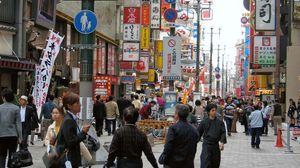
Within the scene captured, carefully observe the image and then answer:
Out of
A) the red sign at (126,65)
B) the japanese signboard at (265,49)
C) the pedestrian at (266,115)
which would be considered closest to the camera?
the pedestrian at (266,115)

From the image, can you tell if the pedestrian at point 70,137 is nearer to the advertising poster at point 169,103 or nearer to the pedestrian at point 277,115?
the advertising poster at point 169,103

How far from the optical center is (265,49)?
121ft

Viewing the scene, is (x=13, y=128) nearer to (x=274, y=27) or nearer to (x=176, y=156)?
(x=176, y=156)

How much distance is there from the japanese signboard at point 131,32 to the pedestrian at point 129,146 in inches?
1207

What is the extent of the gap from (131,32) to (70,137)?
31339 millimetres

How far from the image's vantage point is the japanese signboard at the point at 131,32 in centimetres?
3853

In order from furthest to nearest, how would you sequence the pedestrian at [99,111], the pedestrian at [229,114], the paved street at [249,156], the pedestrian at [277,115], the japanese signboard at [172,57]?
1. the pedestrian at [277,115]
2. the pedestrian at [229,114]
3. the japanese signboard at [172,57]
4. the pedestrian at [99,111]
5. the paved street at [249,156]

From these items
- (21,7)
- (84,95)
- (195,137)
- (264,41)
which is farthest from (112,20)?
(195,137)

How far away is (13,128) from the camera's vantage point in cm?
1122

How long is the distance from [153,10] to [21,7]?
1962 centimetres

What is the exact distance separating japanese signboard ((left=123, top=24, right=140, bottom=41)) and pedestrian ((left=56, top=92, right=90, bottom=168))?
31000mm

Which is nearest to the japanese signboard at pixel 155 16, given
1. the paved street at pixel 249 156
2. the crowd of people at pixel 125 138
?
the paved street at pixel 249 156

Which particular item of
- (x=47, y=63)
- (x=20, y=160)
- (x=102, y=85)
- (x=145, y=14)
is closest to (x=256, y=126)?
(x=47, y=63)

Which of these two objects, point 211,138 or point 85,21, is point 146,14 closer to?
point 85,21
